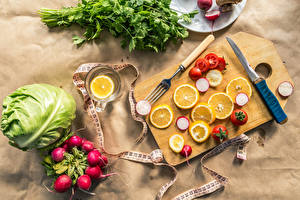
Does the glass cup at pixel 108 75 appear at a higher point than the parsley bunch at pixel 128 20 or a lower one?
lower

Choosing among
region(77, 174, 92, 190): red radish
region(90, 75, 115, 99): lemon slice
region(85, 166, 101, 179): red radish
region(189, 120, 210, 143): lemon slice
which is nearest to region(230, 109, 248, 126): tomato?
region(189, 120, 210, 143): lemon slice

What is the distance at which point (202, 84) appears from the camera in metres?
4.15

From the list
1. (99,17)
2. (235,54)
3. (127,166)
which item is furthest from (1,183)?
(235,54)

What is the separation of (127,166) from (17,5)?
365 cm

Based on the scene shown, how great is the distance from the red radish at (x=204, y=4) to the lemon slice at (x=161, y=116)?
1817mm

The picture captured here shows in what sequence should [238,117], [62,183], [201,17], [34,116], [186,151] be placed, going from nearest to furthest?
[34,116] < [62,183] < [238,117] < [186,151] < [201,17]

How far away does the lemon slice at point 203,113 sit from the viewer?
404 centimetres

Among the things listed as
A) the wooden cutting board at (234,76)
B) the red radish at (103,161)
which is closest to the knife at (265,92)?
the wooden cutting board at (234,76)

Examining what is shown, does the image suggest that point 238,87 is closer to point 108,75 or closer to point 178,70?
point 178,70

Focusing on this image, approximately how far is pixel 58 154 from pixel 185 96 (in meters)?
2.34

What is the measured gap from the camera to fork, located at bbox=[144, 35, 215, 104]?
13.6ft

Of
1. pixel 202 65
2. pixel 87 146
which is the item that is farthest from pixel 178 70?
pixel 87 146

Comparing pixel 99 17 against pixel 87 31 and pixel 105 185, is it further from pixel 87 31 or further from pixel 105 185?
pixel 105 185

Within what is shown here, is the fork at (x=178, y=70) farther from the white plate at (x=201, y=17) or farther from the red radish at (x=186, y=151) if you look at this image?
the red radish at (x=186, y=151)
